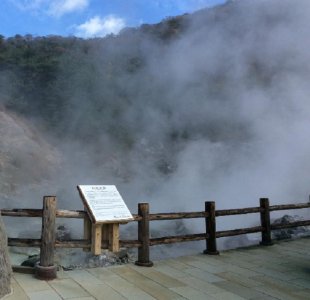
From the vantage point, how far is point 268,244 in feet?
19.3

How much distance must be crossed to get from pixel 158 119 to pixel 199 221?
38.9ft

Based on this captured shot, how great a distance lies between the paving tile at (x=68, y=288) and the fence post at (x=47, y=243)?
13cm

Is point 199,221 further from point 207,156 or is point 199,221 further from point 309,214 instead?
point 207,156

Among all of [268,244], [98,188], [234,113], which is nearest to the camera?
[98,188]

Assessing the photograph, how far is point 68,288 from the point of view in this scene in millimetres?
3488

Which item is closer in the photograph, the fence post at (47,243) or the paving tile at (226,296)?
the paving tile at (226,296)

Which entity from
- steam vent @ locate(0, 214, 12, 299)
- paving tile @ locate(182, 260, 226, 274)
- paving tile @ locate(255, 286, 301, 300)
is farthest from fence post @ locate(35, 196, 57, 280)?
paving tile @ locate(255, 286, 301, 300)

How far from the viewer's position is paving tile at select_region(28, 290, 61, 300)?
3166mm

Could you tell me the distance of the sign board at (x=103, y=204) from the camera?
3.79 metres

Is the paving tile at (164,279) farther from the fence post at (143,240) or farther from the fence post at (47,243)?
the fence post at (47,243)

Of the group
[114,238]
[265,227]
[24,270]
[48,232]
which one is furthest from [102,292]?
[265,227]

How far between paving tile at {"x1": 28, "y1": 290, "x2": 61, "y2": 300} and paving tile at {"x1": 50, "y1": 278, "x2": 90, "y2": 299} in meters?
0.06

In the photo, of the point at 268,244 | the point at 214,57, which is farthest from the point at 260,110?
the point at 268,244

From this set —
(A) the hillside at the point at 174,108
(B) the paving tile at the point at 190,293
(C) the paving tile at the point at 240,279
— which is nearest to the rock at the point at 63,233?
(A) the hillside at the point at 174,108
